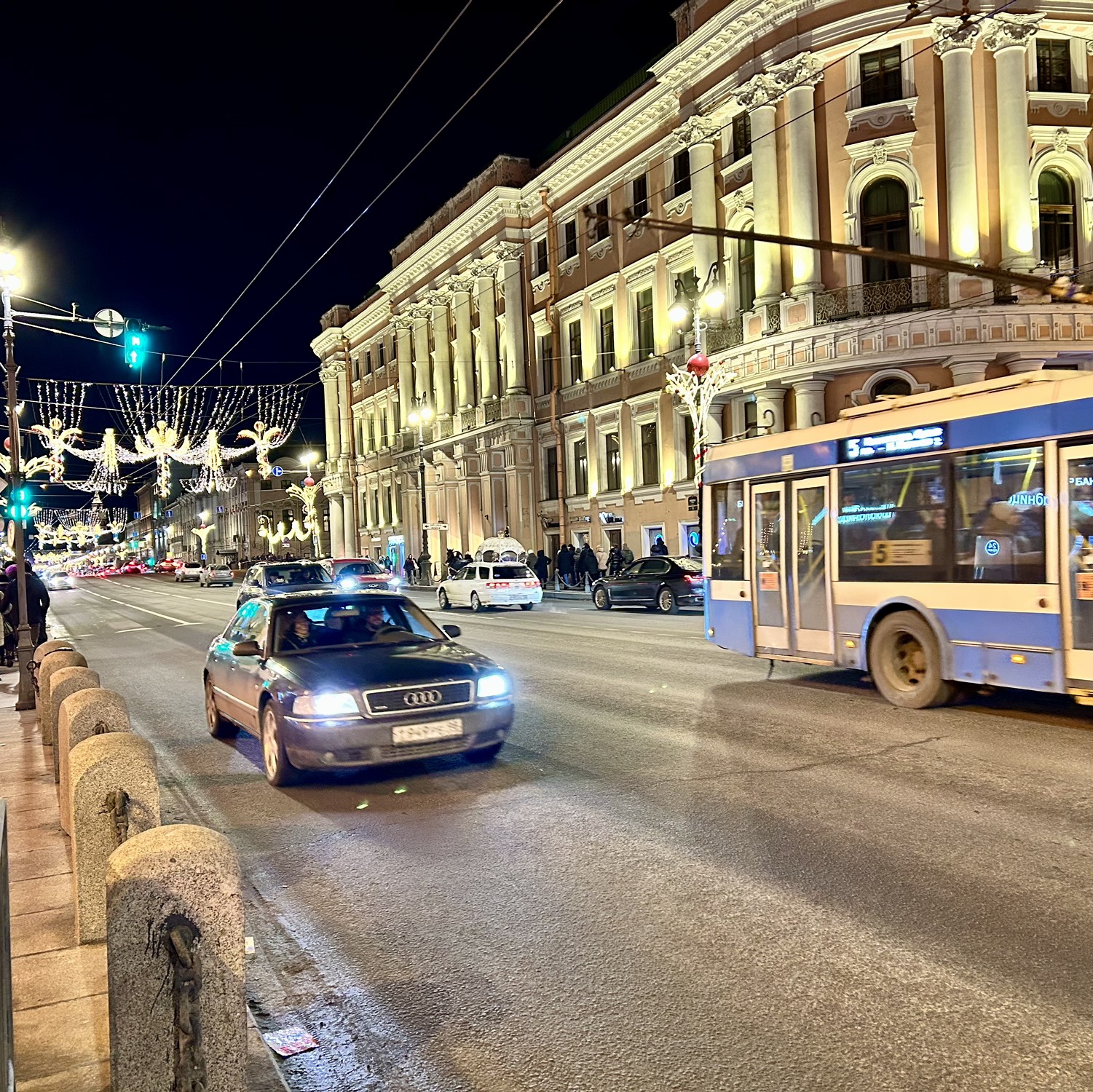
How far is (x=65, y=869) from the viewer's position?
19.3 feet

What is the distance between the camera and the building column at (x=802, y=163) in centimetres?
2877

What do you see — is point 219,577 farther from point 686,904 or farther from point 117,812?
point 686,904

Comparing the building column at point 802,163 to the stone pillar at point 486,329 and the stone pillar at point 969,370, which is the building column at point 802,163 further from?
the stone pillar at point 486,329

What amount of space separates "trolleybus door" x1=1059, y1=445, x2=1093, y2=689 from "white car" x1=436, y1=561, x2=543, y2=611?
22938 mm

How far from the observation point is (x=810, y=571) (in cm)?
1180

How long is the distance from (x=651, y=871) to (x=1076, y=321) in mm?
26074

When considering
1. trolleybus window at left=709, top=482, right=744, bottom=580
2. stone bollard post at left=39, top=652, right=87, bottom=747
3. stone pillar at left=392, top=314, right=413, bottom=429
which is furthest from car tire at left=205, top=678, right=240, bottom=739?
stone pillar at left=392, top=314, right=413, bottom=429

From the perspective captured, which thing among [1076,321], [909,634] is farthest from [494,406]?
[909,634]

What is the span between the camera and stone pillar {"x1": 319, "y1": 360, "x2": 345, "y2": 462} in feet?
249

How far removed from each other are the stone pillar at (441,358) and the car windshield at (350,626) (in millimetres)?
48118

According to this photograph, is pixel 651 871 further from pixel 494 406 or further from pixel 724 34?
pixel 494 406

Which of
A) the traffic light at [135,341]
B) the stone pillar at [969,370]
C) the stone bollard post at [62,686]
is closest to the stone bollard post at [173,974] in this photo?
the stone bollard post at [62,686]

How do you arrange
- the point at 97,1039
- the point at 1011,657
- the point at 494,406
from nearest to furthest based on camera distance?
the point at 97,1039 → the point at 1011,657 → the point at 494,406

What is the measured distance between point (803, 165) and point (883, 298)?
4.77 m
